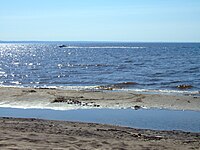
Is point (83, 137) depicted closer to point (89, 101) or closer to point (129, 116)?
point (129, 116)

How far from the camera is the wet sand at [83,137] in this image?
8016mm

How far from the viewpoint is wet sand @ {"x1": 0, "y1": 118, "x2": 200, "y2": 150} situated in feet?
26.3

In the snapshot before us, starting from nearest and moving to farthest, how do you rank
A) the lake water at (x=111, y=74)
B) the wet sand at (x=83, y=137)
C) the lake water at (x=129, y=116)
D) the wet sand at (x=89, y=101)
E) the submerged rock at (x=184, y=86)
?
the wet sand at (x=83, y=137) → the lake water at (x=129, y=116) → the wet sand at (x=89, y=101) → the submerged rock at (x=184, y=86) → the lake water at (x=111, y=74)

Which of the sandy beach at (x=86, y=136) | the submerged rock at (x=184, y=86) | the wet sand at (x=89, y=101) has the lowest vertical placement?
the submerged rock at (x=184, y=86)

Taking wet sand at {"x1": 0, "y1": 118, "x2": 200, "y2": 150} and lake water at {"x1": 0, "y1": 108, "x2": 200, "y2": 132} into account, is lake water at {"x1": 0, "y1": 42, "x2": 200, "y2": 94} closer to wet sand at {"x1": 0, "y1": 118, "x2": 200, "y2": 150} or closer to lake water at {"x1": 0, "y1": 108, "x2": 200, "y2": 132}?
lake water at {"x1": 0, "y1": 108, "x2": 200, "y2": 132}

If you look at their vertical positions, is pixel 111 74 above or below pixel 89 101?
below

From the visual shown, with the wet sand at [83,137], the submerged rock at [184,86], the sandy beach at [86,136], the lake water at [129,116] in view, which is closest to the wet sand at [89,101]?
the sandy beach at [86,136]

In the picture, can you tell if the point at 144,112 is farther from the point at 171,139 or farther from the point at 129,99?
the point at 171,139

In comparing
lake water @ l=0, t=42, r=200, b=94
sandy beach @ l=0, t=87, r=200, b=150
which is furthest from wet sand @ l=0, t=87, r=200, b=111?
lake water @ l=0, t=42, r=200, b=94

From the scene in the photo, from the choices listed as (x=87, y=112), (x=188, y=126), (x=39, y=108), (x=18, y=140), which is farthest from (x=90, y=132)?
(x=39, y=108)

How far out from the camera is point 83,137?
9.23m

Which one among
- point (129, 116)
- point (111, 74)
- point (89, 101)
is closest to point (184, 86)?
point (89, 101)

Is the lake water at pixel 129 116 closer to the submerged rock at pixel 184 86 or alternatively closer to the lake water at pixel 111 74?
the lake water at pixel 111 74

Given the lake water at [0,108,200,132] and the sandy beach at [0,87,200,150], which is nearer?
the sandy beach at [0,87,200,150]
